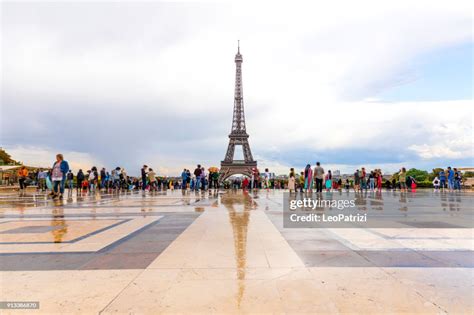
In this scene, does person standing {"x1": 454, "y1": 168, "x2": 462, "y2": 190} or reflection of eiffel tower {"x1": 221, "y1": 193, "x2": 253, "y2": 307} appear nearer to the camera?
reflection of eiffel tower {"x1": 221, "y1": 193, "x2": 253, "y2": 307}

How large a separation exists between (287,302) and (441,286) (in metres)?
1.50

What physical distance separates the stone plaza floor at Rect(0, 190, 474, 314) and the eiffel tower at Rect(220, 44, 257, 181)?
232ft

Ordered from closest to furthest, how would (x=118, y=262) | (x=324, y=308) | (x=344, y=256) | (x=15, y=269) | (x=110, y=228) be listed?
(x=324, y=308) < (x=15, y=269) < (x=118, y=262) < (x=344, y=256) < (x=110, y=228)

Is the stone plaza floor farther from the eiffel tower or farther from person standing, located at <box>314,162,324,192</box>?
the eiffel tower

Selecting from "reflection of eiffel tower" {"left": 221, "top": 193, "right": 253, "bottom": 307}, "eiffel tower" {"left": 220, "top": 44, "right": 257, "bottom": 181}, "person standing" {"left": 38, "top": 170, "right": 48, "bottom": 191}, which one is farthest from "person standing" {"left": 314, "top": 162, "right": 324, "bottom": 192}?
"eiffel tower" {"left": 220, "top": 44, "right": 257, "bottom": 181}

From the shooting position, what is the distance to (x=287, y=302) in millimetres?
2830

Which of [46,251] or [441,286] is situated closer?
[441,286]

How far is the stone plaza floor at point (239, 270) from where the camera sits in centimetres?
281

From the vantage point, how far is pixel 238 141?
86.6m

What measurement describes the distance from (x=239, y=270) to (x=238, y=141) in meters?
83.0

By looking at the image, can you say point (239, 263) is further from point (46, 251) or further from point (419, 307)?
point (46, 251)

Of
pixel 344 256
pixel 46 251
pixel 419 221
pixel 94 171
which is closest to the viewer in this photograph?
pixel 344 256

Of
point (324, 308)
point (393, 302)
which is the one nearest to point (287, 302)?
point (324, 308)

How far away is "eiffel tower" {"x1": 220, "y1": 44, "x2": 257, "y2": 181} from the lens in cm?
7950
